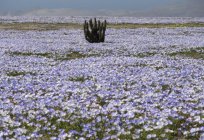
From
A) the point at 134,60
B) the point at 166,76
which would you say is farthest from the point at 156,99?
the point at 134,60

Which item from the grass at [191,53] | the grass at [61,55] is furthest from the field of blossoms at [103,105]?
the grass at [191,53]

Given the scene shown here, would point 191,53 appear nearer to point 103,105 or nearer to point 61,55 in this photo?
point 61,55

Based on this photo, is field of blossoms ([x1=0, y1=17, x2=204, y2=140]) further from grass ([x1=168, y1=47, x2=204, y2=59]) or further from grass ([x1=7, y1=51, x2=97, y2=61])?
grass ([x1=168, y1=47, x2=204, y2=59])

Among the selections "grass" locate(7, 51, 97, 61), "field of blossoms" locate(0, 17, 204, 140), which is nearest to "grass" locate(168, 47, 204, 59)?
"grass" locate(7, 51, 97, 61)

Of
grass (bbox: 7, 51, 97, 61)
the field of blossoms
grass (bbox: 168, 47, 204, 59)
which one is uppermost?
the field of blossoms

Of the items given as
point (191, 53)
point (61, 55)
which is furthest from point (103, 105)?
point (191, 53)

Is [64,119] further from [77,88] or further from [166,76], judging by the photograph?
[166,76]

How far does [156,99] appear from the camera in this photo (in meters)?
10.5

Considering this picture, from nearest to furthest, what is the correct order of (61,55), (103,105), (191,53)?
(103,105) < (61,55) < (191,53)

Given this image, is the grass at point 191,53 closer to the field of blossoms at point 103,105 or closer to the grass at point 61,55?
the grass at point 61,55

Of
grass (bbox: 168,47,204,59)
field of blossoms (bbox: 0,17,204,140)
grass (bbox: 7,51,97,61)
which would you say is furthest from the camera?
grass (bbox: 168,47,204,59)

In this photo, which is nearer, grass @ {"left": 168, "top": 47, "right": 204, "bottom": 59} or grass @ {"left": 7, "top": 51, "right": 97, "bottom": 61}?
grass @ {"left": 7, "top": 51, "right": 97, "bottom": 61}

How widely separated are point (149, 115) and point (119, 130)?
127cm

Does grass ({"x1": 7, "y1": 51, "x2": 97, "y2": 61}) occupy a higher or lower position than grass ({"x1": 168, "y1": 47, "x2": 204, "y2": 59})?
lower
